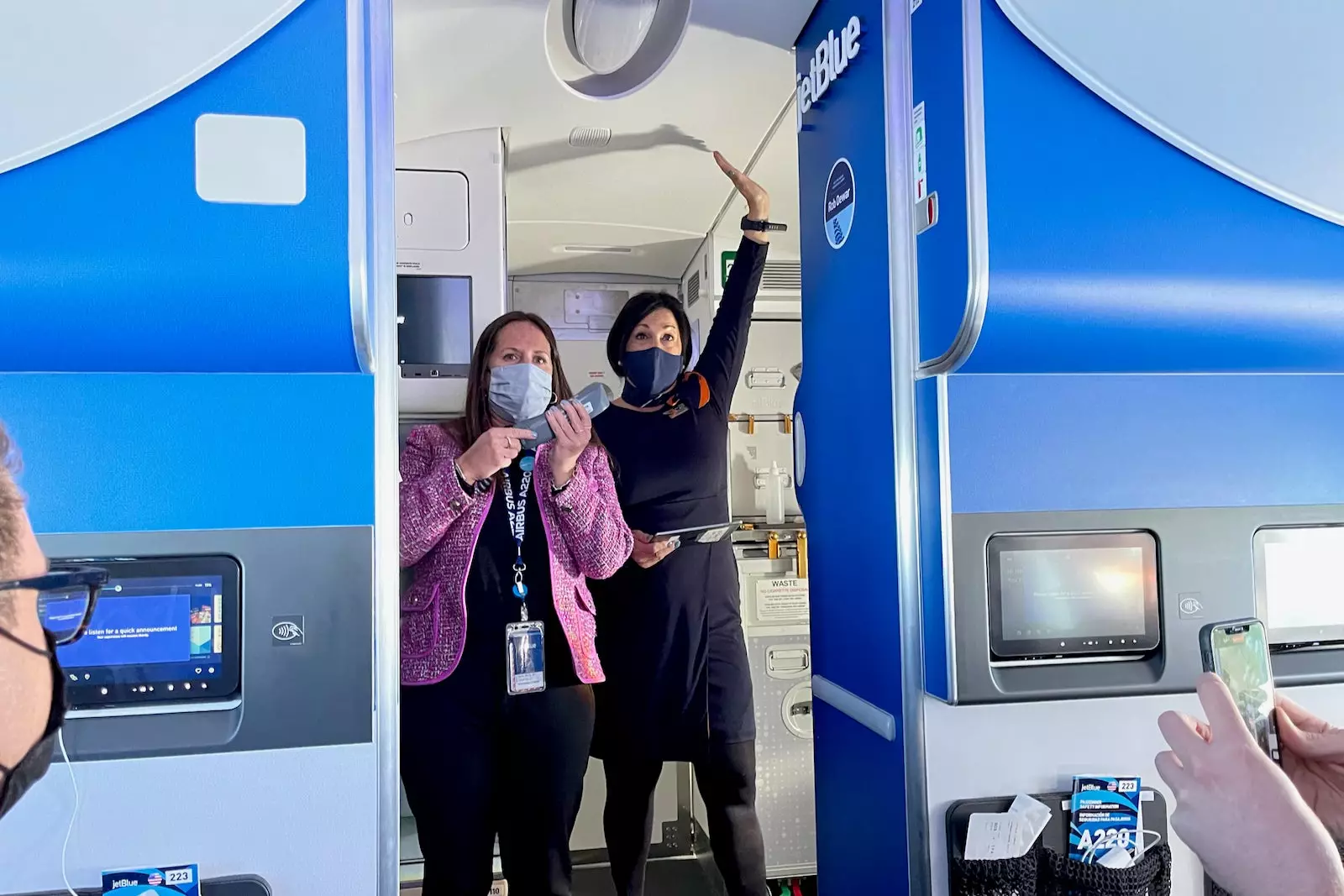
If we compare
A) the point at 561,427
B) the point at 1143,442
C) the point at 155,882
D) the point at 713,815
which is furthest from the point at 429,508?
the point at 1143,442

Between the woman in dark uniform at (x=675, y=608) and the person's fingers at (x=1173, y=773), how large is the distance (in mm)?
1308

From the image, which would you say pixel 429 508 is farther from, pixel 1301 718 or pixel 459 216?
pixel 1301 718

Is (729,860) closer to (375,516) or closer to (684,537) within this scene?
(684,537)

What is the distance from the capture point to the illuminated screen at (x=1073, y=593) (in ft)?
4.79

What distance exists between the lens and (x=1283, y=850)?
893 millimetres

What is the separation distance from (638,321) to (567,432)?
23.3 inches

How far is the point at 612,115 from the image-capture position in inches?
91.3

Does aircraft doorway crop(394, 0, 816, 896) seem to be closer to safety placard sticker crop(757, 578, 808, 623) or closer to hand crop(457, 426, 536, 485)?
safety placard sticker crop(757, 578, 808, 623)

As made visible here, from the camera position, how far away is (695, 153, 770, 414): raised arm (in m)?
2.37

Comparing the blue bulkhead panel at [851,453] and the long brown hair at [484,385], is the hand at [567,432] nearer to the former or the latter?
the long brown hair at [484,385]

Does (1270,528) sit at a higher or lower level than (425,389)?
lower

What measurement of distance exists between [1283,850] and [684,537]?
5.09 ft

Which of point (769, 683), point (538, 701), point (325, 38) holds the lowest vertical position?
point (769, 683)

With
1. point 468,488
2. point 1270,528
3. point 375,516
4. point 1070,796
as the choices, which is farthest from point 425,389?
point 1270,528
